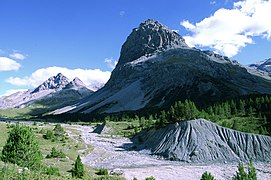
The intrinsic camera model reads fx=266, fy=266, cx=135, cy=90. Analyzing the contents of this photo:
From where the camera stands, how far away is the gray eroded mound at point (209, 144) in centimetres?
7181

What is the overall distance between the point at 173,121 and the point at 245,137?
985 inches

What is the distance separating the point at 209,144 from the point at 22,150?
54.3 m

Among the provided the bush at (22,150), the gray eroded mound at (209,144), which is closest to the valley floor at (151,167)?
the gray eroded mound at (209,144)

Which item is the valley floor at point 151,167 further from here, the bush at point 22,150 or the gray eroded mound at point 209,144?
the bush at point 22,150

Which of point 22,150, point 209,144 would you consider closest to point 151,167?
point 209,144

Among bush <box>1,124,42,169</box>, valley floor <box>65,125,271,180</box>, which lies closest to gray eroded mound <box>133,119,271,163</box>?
valley floor <box>65,125,271,180</box>

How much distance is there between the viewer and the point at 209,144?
74.8 m

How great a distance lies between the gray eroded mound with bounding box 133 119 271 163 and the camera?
71.8 m

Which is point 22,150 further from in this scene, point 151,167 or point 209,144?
point 209,144

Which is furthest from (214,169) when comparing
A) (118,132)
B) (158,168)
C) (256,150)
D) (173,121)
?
(118,132)

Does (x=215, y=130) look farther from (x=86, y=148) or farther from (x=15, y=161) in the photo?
(x=15, y=161)

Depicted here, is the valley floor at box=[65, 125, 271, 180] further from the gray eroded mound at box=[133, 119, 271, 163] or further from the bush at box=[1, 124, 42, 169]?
the bush at box=[1, 124, 42, 169]

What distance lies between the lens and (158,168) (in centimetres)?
6181

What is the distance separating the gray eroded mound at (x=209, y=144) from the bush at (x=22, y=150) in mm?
46620
